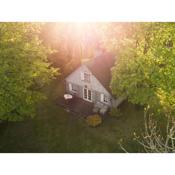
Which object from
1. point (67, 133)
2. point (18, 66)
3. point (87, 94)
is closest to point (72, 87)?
point (87, 94)

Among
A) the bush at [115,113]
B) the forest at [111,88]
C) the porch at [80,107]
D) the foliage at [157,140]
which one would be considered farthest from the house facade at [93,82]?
the foliage at [157,140]

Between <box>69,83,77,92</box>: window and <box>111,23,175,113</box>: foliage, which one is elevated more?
<box>111,23,175,113</box>: foliage

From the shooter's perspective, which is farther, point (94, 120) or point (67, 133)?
point (94, 120)

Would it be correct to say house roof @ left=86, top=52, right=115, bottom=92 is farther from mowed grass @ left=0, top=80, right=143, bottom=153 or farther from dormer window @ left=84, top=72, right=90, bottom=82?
mowed grass @ left=0, top=80, right=143, bottom=153

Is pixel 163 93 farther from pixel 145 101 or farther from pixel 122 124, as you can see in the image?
pixel 122 124

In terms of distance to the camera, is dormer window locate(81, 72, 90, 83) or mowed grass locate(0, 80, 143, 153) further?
dormer window locate(81, 72, 90, 83)

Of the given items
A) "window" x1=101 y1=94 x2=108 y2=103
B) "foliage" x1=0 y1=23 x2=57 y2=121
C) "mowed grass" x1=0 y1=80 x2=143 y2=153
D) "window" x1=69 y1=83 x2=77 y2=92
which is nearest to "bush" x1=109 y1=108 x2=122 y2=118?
"mowed grass" x1=0 y1=80 x2=143 y2=153

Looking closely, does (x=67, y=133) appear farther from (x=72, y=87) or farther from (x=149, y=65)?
(x=149, y=65)
